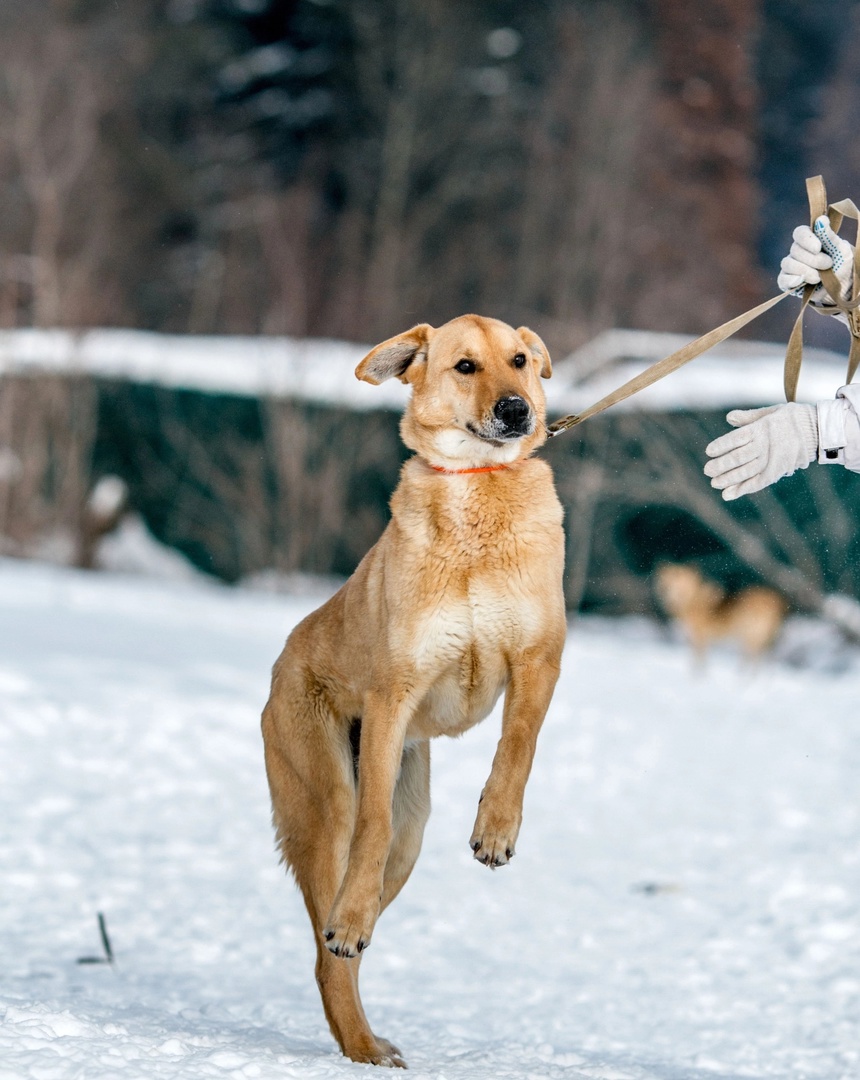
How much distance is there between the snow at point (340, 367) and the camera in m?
12.2

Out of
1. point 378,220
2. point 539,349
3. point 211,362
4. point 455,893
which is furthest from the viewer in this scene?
point 378,220

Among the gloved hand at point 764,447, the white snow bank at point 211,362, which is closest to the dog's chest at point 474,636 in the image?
the gloved hand at point 764,447

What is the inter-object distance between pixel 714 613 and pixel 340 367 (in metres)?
5.38

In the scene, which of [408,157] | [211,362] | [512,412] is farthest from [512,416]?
[408,157]

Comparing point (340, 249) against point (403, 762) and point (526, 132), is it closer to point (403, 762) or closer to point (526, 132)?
point (526, 132)

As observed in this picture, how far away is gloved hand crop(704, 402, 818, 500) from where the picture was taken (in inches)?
139

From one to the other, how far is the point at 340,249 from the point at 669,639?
412 inches

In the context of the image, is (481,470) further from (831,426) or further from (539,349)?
(831,426)

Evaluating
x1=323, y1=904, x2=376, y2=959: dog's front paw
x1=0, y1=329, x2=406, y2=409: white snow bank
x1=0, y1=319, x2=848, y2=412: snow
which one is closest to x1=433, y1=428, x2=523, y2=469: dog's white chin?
x1=323, y1=904, x2=376, y2=959: dog's front paw

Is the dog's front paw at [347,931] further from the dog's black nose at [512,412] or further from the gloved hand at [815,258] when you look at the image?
the gloved hand at [815,258]

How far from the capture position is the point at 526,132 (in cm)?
2345

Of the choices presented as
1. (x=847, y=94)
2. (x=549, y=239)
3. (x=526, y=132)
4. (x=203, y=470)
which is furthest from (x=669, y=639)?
(x=847, y=94)

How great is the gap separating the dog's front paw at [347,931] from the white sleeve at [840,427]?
64.7 inches

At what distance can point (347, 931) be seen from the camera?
3.03 metres
